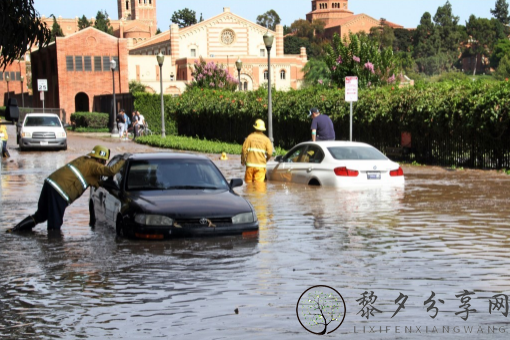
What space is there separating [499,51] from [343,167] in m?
155

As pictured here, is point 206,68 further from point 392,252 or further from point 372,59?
point 392,252

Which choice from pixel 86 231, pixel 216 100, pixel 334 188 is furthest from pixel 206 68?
pixel 86 231

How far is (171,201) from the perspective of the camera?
35.6 ft

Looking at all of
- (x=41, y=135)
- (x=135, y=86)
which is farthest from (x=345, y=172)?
(x=135, y=86)

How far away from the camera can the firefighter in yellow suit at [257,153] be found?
56.6ft

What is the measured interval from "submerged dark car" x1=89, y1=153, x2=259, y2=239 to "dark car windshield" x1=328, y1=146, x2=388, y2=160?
5448 mm

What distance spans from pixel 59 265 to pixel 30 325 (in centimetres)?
293

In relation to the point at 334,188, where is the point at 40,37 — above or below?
above

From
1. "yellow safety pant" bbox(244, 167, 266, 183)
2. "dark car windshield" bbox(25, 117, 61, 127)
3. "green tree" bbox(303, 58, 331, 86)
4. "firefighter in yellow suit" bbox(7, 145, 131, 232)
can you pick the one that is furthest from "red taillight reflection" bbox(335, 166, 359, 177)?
"green tree" bbox(303, 58, 331, 86)

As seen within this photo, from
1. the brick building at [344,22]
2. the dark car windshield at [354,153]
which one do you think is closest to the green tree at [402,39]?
the brick building at [344,22]

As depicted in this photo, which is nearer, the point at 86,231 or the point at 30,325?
the point at 30,325

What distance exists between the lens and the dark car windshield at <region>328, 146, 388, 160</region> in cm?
1722

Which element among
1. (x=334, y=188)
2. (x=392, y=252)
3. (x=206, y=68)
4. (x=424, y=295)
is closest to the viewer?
(x=424, y=295)

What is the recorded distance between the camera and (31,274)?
9.23 m
